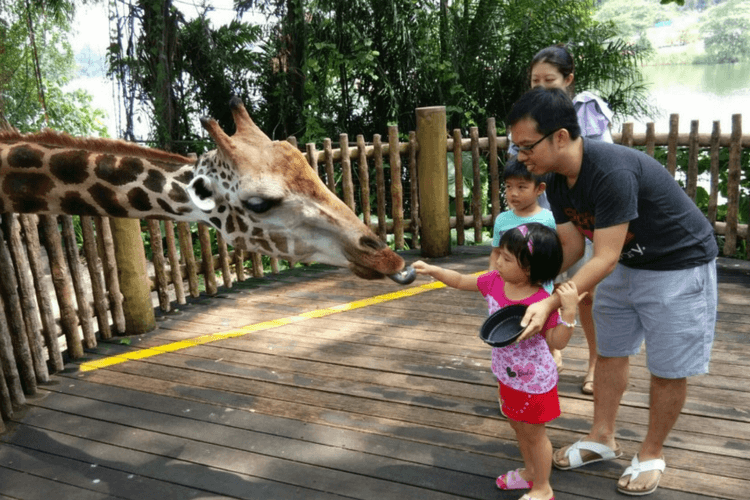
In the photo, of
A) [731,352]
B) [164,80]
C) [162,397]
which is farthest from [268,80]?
[731,352]

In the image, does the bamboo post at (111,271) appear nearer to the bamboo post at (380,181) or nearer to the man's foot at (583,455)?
the bamboo post at (380,181)

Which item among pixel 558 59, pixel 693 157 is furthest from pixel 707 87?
pixel 558 59

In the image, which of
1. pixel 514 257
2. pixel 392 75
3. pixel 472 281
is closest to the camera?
pixel 514 257

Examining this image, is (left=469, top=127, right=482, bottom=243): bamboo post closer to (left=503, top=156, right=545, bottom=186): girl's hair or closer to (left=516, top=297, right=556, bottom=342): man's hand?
(left=503, top=156, right=545, bottom=186): girl's hair

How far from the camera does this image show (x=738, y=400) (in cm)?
378

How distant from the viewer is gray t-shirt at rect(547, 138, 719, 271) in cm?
255

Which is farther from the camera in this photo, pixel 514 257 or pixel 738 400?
pixel 738 400

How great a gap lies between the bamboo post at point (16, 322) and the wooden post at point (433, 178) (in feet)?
12.9

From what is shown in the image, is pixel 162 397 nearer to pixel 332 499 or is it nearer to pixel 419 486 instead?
pixel 332 499

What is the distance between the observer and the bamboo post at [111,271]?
504 centimetres

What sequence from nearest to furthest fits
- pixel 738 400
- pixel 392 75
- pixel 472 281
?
pixel 472 281 < pixel 738 400 < pixel 392 75

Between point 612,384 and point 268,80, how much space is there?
836cm

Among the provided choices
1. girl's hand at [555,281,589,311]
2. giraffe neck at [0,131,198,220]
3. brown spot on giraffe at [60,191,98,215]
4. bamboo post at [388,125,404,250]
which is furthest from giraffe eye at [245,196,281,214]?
bamboo post at [388,125,404,250]

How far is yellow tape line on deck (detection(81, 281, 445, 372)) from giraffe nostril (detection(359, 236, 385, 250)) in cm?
229
